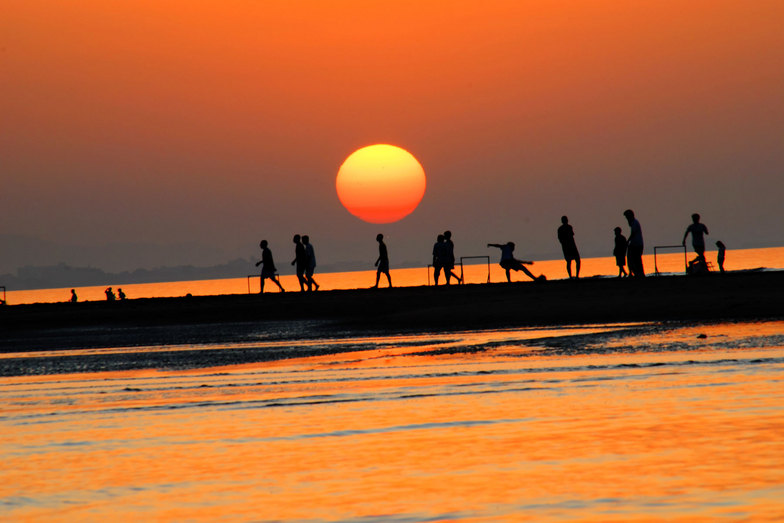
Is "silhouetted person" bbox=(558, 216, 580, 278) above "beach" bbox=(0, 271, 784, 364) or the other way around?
above

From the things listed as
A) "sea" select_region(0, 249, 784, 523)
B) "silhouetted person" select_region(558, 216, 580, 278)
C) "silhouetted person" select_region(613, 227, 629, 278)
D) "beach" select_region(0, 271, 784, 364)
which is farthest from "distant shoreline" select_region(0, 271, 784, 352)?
"sea" select_region(0, 249, 784, 523)

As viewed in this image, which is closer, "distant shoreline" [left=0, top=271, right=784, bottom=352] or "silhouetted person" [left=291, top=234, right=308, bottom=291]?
"distant shoreline" [left=0, top=271, right=784, bottom=352]

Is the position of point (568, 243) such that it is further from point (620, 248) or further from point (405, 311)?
point (405, 311)

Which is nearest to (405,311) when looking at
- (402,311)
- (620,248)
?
(402,311)

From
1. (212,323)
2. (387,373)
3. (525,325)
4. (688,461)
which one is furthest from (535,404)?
(212,323)

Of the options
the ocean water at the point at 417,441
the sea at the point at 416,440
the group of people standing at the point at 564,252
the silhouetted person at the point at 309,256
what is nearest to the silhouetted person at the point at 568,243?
the group of people standing at the point at 564,252

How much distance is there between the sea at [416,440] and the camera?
19.3 feet

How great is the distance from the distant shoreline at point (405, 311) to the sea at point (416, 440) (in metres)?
8.29

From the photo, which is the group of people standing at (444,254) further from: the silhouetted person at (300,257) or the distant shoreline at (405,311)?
the silhouetted person at (300,257)

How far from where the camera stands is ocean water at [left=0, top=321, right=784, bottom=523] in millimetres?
5879

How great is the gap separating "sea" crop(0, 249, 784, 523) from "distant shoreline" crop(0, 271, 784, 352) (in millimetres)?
8293

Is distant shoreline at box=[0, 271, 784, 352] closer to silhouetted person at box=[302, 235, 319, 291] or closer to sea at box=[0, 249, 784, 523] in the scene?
silhouetted person at box=[302, 235, 319, 291]

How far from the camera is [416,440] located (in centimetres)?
807

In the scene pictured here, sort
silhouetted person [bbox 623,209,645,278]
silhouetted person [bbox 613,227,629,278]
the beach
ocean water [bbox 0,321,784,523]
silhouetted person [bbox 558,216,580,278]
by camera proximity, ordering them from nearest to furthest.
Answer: ocean water [bbox 0,321,784,523] < the beach < silhouetted person [bbox 623,209,645,278] < silhouetted person [bbox 558,216,580,278] < silhouetted person [bbox 613,227,629,278]
